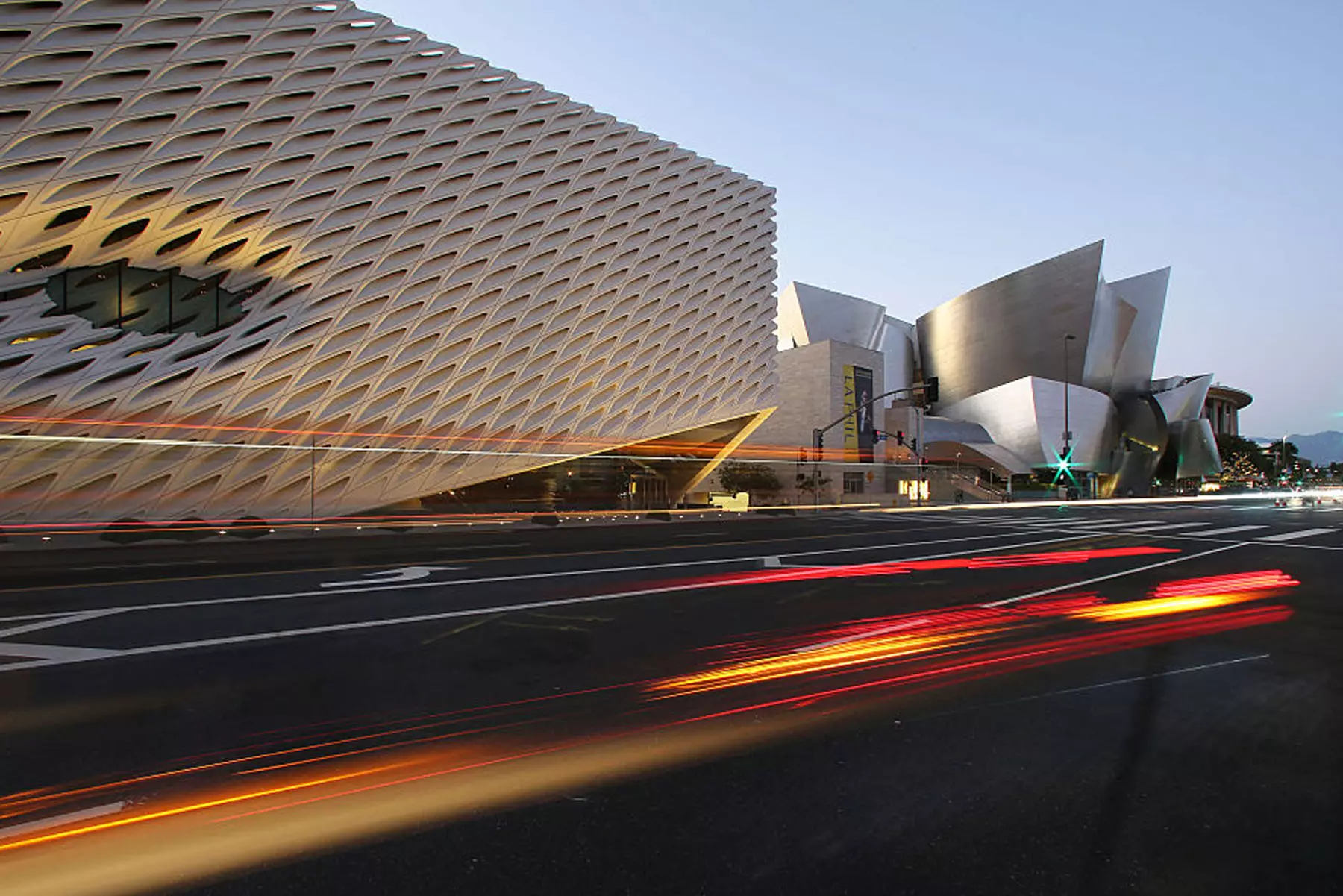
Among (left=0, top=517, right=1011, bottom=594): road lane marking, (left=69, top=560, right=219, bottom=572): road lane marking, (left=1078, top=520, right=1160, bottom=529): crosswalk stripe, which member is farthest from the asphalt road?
(left=1078, top=520, right=1160, bottom=529): crosswalk stripe

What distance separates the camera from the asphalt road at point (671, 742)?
8.48 ft

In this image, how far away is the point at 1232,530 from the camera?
20.4 meters

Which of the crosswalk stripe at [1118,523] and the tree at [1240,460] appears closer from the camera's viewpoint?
the crosswalk stripe at [1118,523]

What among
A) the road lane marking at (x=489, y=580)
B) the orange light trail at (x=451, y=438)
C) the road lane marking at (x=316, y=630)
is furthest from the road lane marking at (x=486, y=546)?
the orange light trail at (x=451, y=438)

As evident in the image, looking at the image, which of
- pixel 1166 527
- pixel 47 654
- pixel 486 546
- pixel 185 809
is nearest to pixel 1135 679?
pixel 185 809

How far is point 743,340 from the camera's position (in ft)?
134

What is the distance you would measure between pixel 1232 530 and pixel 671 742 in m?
24.2

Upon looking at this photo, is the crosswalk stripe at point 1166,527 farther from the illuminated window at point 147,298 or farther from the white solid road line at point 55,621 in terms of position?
the illuminated window at point 147,298

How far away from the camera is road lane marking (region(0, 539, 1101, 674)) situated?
18.5 ft

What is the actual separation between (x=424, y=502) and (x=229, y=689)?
27.8m

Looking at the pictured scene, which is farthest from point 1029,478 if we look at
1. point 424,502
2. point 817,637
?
point 817,637

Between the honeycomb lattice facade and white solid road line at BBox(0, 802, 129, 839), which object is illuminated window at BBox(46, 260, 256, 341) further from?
white solid road line at BBox(0, 802, 129, 839)

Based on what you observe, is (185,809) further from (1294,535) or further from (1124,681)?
(1294,535)

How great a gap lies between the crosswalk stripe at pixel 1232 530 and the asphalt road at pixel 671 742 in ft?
40.4
